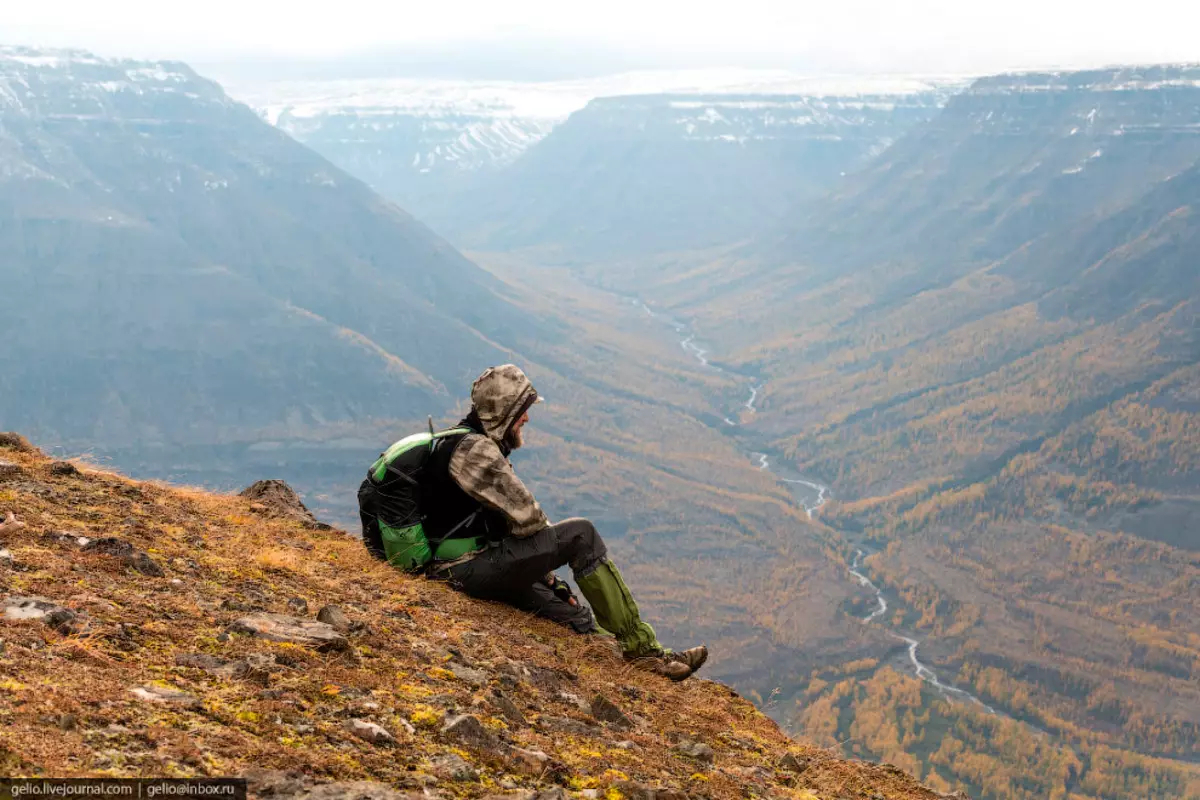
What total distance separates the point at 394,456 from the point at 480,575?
6.88ft

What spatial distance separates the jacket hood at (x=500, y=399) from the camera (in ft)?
43.4

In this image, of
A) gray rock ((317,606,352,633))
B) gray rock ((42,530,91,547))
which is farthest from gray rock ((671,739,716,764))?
gray rock ((42,530,91,547))

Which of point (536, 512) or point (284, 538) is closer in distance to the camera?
point (536, 512)

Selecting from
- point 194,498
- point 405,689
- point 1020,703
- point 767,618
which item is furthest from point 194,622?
point 767,618

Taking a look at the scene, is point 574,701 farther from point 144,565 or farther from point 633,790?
point 144,565

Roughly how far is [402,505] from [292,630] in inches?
132

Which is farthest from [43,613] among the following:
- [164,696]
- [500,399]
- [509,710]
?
[500,399]

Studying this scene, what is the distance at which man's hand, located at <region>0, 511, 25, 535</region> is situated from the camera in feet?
37.4

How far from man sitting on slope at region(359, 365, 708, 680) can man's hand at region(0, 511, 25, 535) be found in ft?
13.2

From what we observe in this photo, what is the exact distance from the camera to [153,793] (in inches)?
242

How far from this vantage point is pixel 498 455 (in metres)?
12.7

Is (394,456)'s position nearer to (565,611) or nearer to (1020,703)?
(565,611)

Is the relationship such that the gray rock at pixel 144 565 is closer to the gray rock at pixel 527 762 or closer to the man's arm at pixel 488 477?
the man's arm at pixel 488 477

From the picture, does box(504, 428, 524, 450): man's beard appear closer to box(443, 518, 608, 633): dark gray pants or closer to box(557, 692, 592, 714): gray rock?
box(443, 518, 608, 633): dark gray pants
